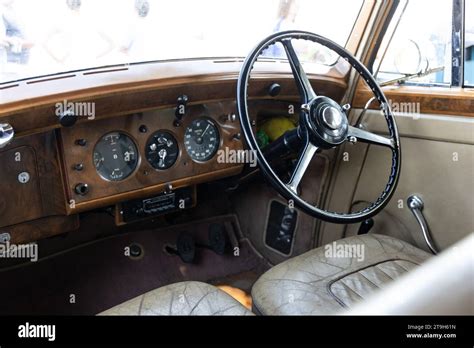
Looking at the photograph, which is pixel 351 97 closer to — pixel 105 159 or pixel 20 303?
pixel 105 159

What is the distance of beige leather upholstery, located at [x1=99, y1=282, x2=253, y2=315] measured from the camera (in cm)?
133

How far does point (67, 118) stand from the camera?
58.7 inches

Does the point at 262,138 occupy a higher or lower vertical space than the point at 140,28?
lower

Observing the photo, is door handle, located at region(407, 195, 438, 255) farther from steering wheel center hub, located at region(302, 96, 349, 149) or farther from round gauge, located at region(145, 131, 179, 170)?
round gauge, located at region(145, 131, 179, 170)

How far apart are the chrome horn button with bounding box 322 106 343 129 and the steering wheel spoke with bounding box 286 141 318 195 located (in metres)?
0.09

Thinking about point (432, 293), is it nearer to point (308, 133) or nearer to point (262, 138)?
point (308, 133)

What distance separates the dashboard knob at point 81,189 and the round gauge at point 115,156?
73 millimetres

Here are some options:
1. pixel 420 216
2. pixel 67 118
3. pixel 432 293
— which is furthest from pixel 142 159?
pixel 432 293

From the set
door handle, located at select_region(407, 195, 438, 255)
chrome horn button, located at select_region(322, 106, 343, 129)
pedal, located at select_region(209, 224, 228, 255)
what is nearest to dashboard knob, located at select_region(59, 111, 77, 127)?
chrome horn button, located at select_region(322, 106, 343, 129)

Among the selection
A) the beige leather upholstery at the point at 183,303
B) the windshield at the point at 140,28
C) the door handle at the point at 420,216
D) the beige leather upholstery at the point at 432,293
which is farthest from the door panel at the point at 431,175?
the beige leather upholstery at the point at 432,293

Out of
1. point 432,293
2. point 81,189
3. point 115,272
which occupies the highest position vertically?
point 432,293

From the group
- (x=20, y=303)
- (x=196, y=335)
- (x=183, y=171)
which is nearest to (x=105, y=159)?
(x=183, y=171)

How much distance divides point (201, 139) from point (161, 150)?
179 millimetres

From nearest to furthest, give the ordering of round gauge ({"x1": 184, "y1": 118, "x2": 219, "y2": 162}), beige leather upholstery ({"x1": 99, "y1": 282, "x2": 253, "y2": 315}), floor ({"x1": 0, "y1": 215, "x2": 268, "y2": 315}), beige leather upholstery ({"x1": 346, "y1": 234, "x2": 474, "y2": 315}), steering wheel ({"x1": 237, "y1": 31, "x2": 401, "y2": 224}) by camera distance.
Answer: beige leather upholstery ({"x1": 346, "y1": 234, "x2": 474, "y2": 315})
beige leather upholstery ({"x1": 99, "y1": 282, "x2": 253, "y2": 315})
steering wheel ({"x1": 237, "y1": 31, "x2": 401, "y2": 224})
round gauge ({"x1": 184, "y1": 118, "x2": 219, "y2": 162})
floor ({"x1": 0, "y1": 215, "x2": 268, "y2": 315})
